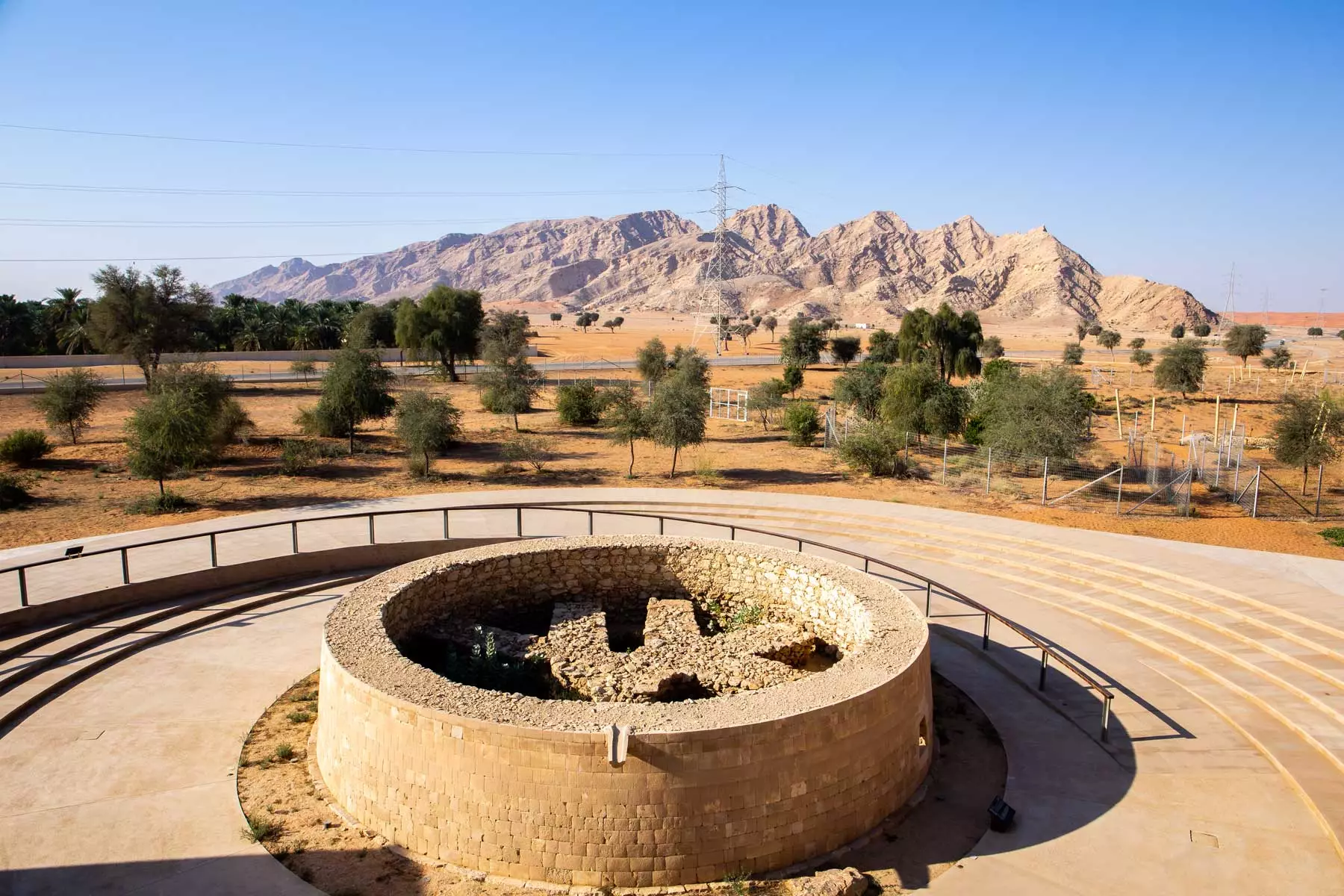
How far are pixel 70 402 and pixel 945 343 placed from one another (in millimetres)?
46426

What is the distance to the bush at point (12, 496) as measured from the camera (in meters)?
22.4

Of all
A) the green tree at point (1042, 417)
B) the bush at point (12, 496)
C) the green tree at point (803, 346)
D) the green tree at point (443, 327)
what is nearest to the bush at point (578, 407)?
the green tree at point (1042, 417)

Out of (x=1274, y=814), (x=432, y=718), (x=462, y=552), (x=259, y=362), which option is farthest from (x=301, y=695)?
(x=259, y=362)

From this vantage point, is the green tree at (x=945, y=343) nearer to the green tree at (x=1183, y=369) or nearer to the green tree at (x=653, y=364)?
the green tree at (x=1183, y=369)

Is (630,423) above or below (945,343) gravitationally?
below

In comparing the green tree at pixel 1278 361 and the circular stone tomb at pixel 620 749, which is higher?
the green tree at pixel 1278 361

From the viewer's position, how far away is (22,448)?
27.6 meters

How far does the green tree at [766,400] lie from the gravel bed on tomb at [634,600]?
22585 millimetres

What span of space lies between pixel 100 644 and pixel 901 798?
43.1ft

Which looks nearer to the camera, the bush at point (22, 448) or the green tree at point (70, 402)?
the bush at point (22, 448)

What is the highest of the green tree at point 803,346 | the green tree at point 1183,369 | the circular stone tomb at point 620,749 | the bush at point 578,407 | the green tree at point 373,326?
the green tree at point 373,326

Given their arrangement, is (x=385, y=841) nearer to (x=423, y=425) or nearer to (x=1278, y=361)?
(x=423, y=425)

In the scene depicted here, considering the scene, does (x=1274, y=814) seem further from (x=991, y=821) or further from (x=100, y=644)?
(x=100, y=644)

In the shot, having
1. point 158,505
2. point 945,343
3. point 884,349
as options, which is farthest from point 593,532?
point 884,349
